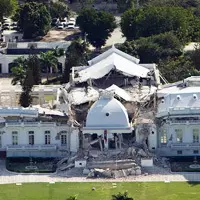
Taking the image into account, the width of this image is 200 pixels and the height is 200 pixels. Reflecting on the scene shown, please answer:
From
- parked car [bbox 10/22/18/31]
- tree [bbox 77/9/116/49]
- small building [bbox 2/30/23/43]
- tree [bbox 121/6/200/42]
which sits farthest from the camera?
parked car [bbox 10/22/18/31]

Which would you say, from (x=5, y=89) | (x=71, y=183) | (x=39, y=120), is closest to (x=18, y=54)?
(x=5, y=89)

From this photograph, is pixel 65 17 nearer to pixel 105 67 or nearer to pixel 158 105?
pixel 105 67

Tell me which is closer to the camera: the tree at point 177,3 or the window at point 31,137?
the window at point 31,137

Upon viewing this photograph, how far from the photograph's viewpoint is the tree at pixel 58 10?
180 m

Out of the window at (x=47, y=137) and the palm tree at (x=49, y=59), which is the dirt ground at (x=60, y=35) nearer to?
the palm tree at (x=49, y=59)

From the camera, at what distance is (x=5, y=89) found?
453 feet

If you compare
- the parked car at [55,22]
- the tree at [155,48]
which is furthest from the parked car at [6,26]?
the tree at [155,48]

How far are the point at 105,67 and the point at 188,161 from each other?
800 inches

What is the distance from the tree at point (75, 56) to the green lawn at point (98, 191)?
35254 mm

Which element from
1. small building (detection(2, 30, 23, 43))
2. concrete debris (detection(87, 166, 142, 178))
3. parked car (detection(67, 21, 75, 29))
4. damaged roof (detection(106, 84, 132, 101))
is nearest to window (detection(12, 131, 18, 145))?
concrete debris (detection(87, 166, 142, 178))

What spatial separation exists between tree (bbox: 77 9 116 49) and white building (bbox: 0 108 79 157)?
158ft

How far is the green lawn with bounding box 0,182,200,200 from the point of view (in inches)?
4072

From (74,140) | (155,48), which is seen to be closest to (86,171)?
(74,140)

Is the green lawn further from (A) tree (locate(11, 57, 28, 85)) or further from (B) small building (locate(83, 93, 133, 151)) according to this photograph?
(A) tree (locate(11, 57, 28, 85))
